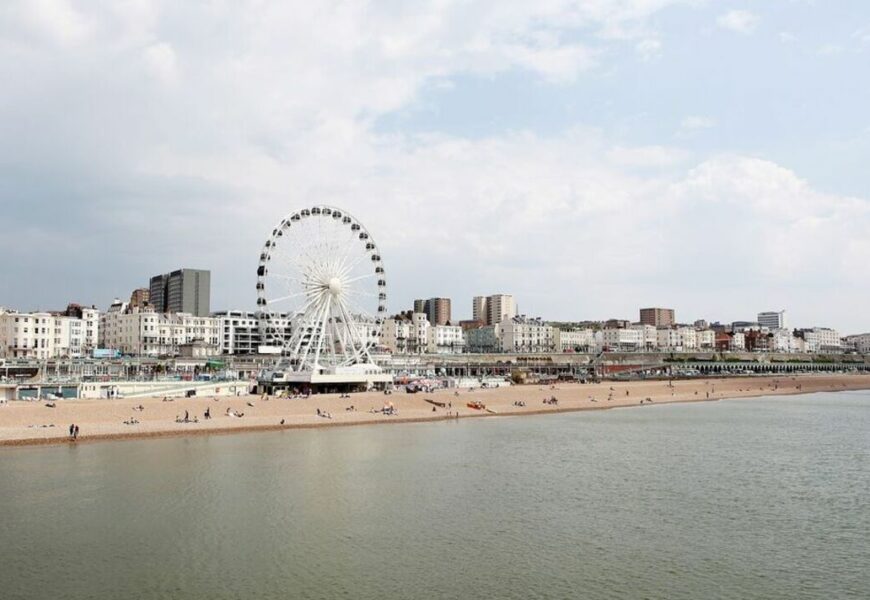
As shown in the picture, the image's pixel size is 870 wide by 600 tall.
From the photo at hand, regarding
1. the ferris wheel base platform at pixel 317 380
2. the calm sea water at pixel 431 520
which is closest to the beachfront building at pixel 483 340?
the ferris wheel base platform at pixel 317 380

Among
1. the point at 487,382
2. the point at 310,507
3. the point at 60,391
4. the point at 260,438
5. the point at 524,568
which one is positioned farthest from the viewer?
the point at 487,382

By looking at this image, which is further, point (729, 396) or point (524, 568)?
point (729, 396)

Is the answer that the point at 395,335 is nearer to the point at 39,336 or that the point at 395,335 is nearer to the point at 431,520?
the point at 39,336

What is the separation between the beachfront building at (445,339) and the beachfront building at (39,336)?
7709 cm

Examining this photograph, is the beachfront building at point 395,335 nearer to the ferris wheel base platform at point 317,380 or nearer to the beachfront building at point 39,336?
the beachfront building at point 39,336

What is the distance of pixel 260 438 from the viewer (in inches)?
1750

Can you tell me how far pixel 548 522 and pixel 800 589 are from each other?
8.00 meters

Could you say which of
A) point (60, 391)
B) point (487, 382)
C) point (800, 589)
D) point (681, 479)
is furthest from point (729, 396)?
point (800, 589)

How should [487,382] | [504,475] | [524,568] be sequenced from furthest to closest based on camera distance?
[487,382] < [504,475] < [524,568]

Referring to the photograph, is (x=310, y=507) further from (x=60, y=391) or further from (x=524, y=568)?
(x=60, y=391)

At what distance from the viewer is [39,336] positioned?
4190 inches

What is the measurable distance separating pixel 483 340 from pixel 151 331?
293 ft

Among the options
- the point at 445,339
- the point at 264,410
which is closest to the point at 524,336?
the point at 445,339

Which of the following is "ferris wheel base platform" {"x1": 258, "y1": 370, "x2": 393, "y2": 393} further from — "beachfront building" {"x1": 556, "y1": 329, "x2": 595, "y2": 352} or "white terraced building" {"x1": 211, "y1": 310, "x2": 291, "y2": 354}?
"beachfront building" {"x1": 556, "y1": 329, "x2": 595, "y2": 352}
